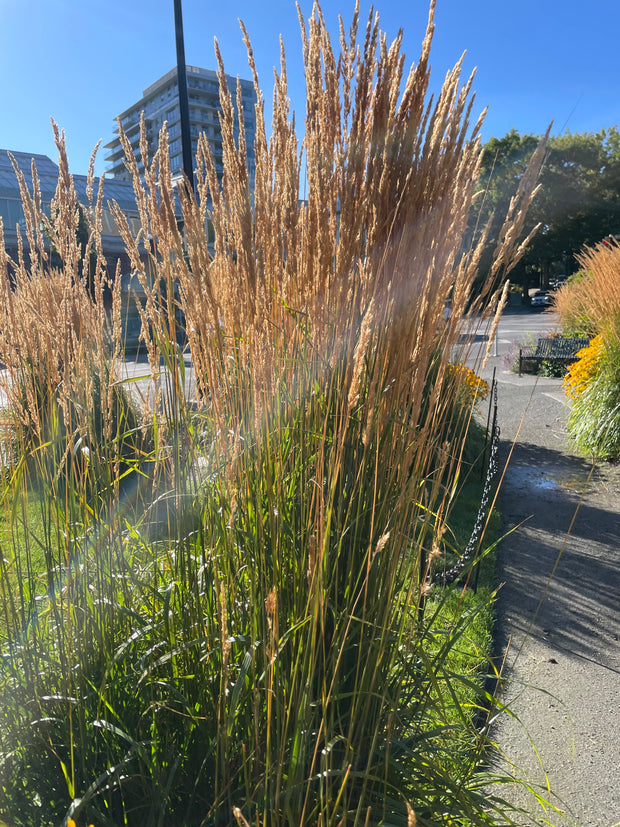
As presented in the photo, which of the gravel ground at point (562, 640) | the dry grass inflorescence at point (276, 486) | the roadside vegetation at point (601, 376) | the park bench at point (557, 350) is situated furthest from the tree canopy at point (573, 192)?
the dry grass inflorescence at point (276, 486)

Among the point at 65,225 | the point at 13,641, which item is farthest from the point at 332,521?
the point at 65,225

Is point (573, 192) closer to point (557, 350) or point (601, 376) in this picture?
point (557, 350)

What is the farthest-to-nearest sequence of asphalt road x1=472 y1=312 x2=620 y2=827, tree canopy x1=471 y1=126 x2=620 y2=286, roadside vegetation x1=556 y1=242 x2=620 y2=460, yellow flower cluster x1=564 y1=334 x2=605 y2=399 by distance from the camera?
1. tree canopy x1=471 y1=126 x2=620 y2=286
2. yellow flower cluster x1=564 y1=334 x2=605 y2=399
3. roadside vegetation x1=556 y1=242 x2=620 y2=460
4. asphalt road x1=472 y1=312 x2=620 y2=827

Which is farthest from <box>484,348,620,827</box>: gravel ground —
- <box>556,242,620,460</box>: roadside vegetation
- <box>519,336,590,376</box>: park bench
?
<box>519,336,590,376</box>: park bench

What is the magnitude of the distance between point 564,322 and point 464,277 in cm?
1053

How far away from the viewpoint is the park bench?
9039 mm

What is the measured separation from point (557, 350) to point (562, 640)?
302 inches

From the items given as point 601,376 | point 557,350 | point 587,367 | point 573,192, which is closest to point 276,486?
point 601,376

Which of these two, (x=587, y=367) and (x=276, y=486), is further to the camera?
(x=587, y=367)

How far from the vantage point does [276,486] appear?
138cm

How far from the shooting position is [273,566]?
135cm

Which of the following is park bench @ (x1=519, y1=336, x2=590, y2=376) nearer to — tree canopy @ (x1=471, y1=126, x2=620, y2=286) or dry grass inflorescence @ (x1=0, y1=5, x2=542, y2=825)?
dry grass inflorescence @ (x1=0, y1=5, x2=542, y2=825)

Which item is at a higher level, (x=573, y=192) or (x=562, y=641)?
(x=573, y=192)

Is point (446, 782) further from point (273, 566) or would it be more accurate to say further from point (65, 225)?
point (65, 225)
